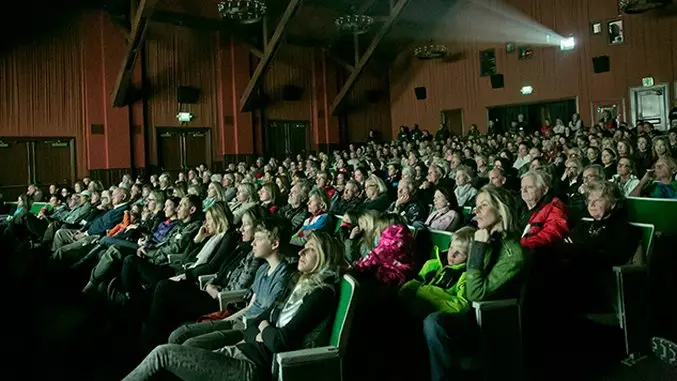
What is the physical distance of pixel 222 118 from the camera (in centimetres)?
1369

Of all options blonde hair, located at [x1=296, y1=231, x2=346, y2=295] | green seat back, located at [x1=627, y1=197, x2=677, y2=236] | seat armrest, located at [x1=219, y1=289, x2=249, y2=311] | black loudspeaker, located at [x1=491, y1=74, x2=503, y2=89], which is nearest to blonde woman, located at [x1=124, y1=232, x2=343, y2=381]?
blonde hair, located at [x1=296, y1=231, x2=346, y2=295]

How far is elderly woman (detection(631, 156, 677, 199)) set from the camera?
4090mm

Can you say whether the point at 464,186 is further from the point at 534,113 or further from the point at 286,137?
the point at 534,113

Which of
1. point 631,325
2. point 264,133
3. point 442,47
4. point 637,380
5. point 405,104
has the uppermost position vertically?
point 442,47

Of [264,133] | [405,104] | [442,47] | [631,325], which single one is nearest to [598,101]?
[442,47]

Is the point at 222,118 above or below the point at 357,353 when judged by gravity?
above

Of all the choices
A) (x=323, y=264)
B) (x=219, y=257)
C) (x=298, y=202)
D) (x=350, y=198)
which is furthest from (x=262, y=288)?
(x=350, y=198)

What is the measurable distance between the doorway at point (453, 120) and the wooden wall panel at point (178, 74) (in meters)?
6.73

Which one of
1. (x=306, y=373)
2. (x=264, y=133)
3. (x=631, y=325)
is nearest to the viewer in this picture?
(x=306, y=373)

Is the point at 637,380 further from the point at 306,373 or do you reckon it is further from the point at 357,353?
the point at 306,373

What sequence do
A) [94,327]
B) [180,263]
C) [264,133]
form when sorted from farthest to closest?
1. [264,133]
2. [180,263]
3. [94,327]

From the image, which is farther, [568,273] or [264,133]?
[264,133]

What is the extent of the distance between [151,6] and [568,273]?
9606 mm

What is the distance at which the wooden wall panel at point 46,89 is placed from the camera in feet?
34.7
